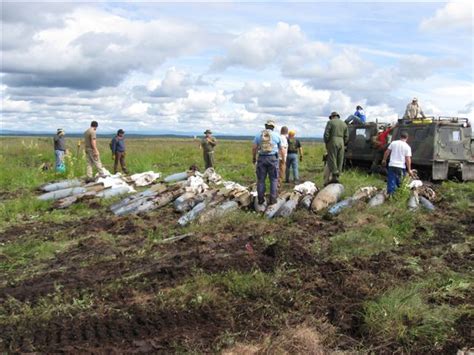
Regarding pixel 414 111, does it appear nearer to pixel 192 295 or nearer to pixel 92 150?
pixel 92 150

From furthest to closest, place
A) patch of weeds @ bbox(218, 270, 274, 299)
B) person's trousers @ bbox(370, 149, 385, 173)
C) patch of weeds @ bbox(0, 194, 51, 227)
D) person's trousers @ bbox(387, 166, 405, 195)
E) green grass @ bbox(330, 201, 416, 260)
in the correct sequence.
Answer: person's trousers @ bbox(370, 149, 385, 173) < person's trousers @ bbox(387, 166, 405, 195) < patch of weeds @ bbox(0, 194, 51, 227) < green grass @ bbox(330, 201, 416, 260) < patch of weeds @ bbox(218, 270, 274, 299)

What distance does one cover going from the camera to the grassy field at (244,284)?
16.4 feet

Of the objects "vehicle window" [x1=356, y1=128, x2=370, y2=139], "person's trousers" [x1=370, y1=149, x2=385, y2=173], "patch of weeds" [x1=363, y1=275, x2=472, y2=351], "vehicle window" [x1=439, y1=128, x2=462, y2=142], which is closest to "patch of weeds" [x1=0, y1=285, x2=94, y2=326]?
"patch of weeds" [x1=363, y1=275, x2=472, y2=351]

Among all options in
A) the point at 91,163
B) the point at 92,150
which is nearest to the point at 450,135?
the point at 92,150

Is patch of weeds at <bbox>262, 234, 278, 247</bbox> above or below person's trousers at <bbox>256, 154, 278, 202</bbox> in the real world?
below

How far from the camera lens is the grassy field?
5.01 m

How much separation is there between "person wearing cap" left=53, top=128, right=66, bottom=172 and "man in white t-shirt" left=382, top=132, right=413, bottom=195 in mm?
11210

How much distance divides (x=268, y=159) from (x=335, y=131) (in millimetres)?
2813

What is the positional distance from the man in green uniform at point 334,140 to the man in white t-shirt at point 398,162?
1.46m

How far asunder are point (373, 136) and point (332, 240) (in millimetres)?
10126

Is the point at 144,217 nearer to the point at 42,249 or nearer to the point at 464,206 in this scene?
the point at 42,249

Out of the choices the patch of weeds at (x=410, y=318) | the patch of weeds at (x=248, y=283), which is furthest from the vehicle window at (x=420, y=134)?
the patch of weeds at (x=248, y=283)

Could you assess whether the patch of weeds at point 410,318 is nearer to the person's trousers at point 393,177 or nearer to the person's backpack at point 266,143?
the person's backpack at point 266,143

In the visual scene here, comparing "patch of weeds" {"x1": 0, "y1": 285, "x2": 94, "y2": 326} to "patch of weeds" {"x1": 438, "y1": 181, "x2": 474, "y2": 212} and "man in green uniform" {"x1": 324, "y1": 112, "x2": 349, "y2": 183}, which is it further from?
"patch of weeds" {"x1": 438, "y1": 181, "x2": 474, "y2": 212}
